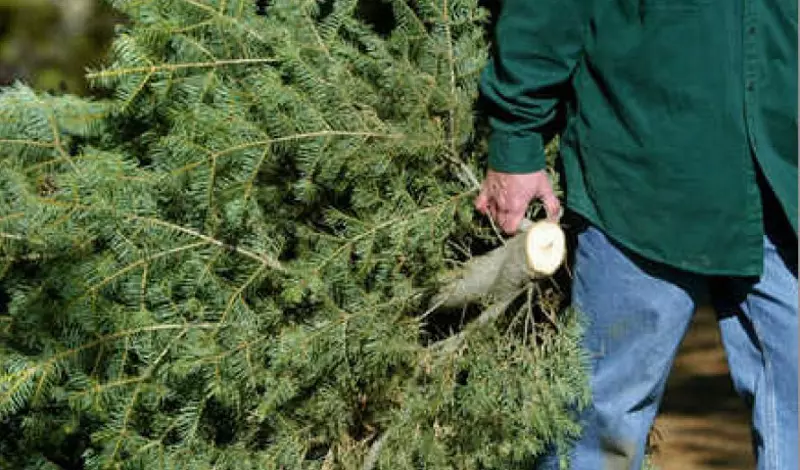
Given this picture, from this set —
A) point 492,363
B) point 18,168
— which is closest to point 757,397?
point 492,363

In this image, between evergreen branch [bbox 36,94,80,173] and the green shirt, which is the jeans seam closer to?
the green shirt

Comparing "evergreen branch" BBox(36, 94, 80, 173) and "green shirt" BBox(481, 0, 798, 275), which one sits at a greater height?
"green shirt" BBox(481, 0, 798, 275)

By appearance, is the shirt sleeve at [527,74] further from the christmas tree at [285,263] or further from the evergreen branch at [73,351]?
the evergreen branch at [73,351]

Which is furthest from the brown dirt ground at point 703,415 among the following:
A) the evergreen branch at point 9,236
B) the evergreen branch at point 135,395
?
the evergreen branch at point 9,236

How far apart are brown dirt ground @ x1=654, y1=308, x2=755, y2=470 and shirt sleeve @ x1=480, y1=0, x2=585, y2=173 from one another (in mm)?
1454

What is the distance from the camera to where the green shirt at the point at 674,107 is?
350cm

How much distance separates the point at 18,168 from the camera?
13.2 ft

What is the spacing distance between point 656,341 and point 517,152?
0.48m

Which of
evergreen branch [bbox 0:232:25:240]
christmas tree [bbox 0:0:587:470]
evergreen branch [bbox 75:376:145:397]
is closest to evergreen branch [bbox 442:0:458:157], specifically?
christmas tree [bbox 0:0:587:470]

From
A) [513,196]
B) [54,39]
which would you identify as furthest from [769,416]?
[54,39]

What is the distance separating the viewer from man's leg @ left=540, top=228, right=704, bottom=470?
3.66 metres

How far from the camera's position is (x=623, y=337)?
146 inches

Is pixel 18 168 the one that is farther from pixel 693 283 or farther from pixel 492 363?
pixel 693 283

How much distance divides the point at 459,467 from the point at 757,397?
2.14ft
